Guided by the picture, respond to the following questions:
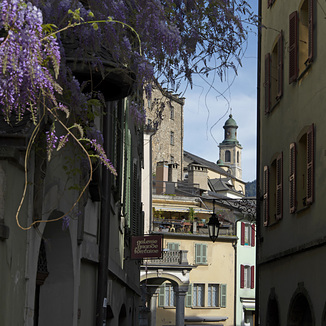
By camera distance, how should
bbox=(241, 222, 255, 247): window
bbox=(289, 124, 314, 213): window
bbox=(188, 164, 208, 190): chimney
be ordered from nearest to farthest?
1. bbox=(289, 124, 314, 213): window
2. bbox=(241, 222, 255, 247): window
3. bbox=(188, 164, 208, 190): chimney

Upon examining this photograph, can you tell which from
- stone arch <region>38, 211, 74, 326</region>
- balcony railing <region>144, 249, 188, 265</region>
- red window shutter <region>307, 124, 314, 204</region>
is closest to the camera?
stone arch <region>38, 211, 74, 326</region>

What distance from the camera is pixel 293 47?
57.0ft

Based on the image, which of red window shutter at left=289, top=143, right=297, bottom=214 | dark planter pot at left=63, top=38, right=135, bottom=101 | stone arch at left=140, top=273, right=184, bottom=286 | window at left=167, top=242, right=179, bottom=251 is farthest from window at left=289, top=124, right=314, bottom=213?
window at left=167, top=242, right=179, bottom=251

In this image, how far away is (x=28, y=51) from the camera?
16.2 ft

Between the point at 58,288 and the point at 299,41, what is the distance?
9169 mm

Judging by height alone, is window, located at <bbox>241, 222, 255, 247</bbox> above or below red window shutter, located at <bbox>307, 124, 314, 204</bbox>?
above

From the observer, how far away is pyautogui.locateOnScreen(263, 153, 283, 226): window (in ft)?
60.9

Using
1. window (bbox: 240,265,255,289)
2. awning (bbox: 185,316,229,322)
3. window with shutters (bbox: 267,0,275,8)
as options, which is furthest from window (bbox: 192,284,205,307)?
window with shutters (bbox: 267,0,275,8)

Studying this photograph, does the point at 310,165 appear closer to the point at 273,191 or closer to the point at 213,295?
the point at 273,191

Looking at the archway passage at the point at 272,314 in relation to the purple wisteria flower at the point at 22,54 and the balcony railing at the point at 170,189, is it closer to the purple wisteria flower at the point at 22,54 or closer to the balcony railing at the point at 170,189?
the purple wisteria flower at the point at 22,54

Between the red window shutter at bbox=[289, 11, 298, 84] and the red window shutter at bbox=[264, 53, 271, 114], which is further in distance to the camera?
the red window shutter at bbox=[264, 53, 271, 114]

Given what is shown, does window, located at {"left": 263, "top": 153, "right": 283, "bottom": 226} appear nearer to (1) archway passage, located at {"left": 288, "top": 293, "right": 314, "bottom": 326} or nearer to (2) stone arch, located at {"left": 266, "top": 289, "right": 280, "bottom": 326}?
(2) stone arch, located at {"left": 266, "top": 289, "right": 280, "bottom": 326}

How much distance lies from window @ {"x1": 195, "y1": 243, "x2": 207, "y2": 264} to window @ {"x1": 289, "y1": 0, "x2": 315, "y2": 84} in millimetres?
42983

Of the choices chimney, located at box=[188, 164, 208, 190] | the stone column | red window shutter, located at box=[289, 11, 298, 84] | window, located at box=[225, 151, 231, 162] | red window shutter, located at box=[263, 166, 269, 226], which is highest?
window, located at box=[225, 151, 231, 162]
